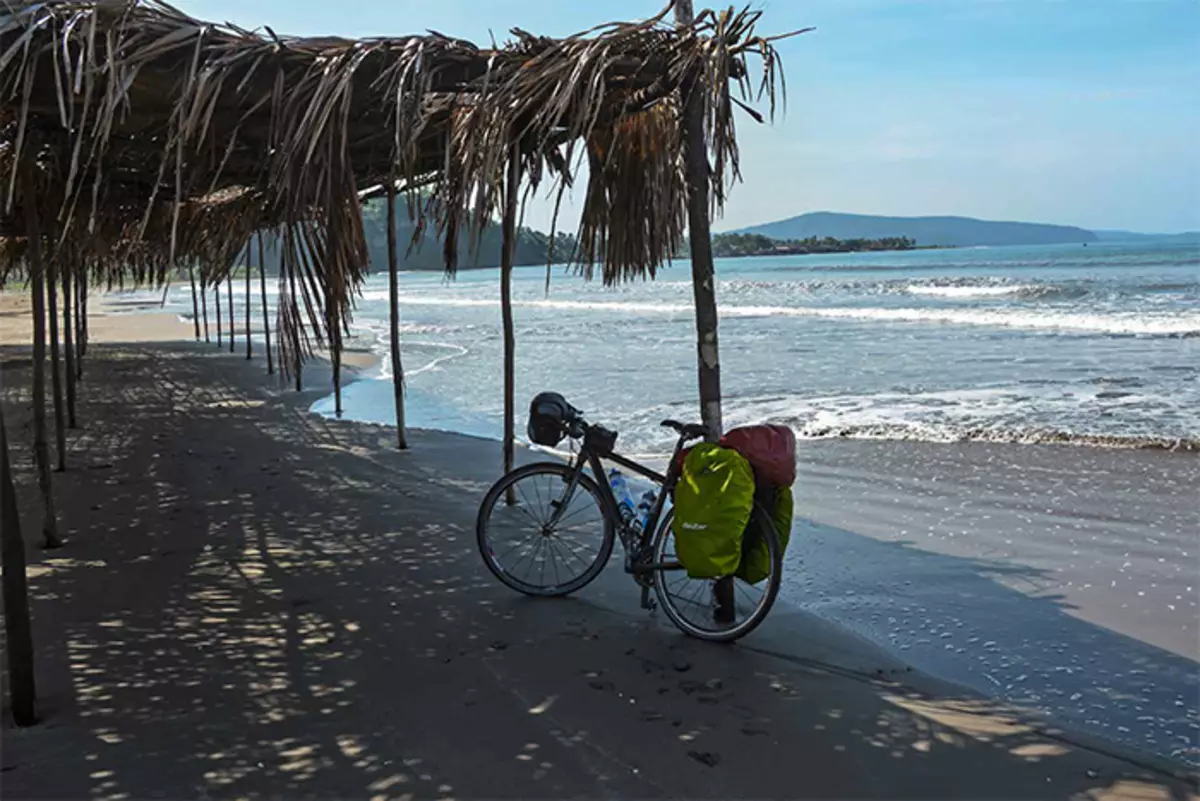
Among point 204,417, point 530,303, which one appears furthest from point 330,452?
point 530,303

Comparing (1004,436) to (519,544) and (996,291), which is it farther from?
(996,291)

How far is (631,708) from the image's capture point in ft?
10.4

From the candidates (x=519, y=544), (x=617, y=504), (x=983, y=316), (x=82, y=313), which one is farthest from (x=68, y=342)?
(x=983, y=316)

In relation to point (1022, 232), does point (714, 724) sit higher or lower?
lower

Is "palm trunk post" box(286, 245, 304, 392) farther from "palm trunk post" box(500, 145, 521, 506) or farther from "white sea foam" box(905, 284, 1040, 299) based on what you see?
"white sea foam" box(905, 284, 1040, 299)

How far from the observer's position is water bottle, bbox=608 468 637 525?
4070 millimetres

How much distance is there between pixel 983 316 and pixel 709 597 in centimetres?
2079

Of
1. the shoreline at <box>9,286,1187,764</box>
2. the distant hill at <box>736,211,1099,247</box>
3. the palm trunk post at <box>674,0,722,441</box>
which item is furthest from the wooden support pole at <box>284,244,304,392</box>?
the distant hill at <box>736,211,1099,247</box>

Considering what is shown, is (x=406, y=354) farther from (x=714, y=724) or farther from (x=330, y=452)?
(x=714, y=724)

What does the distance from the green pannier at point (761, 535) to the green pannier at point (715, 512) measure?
0.11 metres

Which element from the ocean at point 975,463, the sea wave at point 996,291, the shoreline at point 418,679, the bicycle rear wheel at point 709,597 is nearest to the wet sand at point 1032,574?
the ocean at point 975,463

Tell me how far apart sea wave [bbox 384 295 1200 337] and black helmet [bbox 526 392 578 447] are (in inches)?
631

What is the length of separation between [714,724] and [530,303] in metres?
36.9

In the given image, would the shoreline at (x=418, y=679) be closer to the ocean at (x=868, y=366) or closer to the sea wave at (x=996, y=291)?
the ocean at (x=868, y=366)
